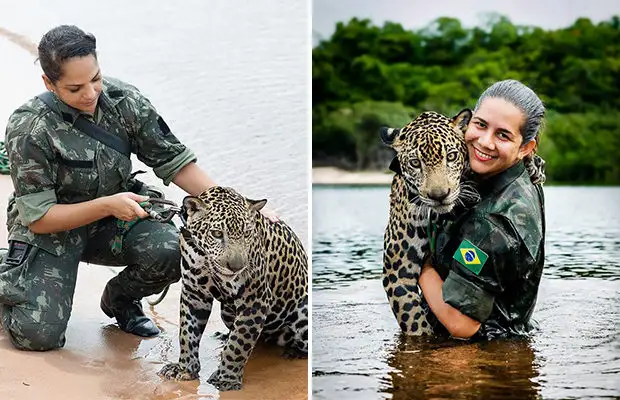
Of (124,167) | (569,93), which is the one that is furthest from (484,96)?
(569,93)

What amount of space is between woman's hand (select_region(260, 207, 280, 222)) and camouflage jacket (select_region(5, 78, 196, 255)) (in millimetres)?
550

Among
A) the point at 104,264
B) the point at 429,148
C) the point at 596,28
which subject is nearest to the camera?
the point at 429,148

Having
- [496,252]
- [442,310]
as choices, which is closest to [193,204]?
[442,310]

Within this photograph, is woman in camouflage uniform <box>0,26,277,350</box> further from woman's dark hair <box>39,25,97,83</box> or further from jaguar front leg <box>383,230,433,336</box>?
jaguar front leg <box>383,230,433,336</box>

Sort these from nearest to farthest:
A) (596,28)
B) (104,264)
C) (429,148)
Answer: (429,148), (104,264), (596,28)

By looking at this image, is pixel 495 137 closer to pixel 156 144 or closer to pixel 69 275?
pixel 156 144

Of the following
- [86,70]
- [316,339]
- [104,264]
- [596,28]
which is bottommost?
[316,339]

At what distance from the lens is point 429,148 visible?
3.47m

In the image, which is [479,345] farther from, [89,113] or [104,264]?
[89,113]

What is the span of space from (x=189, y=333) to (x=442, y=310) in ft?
3.21

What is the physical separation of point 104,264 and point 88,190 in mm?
348

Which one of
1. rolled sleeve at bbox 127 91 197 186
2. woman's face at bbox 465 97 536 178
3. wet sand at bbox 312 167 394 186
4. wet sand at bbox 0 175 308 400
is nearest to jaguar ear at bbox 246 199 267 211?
rolled sleeve at bbox 127 91 197 186

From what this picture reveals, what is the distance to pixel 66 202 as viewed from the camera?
3547 millimetres

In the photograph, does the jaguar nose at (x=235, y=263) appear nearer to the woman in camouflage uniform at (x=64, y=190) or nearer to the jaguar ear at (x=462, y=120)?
the woman in camouflage uniform at (x=64, y=190)
